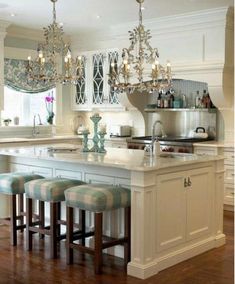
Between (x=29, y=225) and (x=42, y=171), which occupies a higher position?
(x=42, y=171)

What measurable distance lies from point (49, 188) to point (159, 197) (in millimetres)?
1054

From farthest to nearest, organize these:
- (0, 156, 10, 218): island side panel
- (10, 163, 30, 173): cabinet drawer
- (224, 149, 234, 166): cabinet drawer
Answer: (224, 149, 234, 166): cabinet drawer < (0, 156, 10, 218): island side panel < (10, 163, 30, 173): cabinet drawer

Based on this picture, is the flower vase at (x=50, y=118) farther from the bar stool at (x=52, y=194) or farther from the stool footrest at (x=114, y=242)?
the stool footrest at (x=114, y=242)

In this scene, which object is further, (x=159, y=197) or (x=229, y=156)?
(x=229, y=156)

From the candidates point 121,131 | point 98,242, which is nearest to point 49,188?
point 98,242

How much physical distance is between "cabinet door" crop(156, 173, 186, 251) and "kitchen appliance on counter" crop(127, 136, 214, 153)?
2.41 metres

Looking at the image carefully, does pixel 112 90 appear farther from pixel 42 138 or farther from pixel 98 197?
pixel 98 197

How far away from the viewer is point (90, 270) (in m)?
4.20

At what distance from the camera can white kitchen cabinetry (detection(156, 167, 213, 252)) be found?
4168 mm

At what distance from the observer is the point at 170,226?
4262 mm

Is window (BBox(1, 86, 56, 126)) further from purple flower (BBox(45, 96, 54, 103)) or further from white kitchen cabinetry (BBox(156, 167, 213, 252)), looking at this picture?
white kitchen cabinetry (BBox(156, 167, 213, 252))

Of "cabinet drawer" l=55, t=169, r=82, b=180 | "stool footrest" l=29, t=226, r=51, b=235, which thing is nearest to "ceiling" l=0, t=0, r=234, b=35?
"cabinet drawer" l=55, t=169, r=82, b=180

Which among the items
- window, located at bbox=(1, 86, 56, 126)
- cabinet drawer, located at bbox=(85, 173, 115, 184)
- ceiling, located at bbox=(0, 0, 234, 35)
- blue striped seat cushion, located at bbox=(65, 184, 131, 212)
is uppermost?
ceiling, located at bbox=(0, 0, 234, 35)

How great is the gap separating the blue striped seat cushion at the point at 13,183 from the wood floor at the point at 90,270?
579mm
